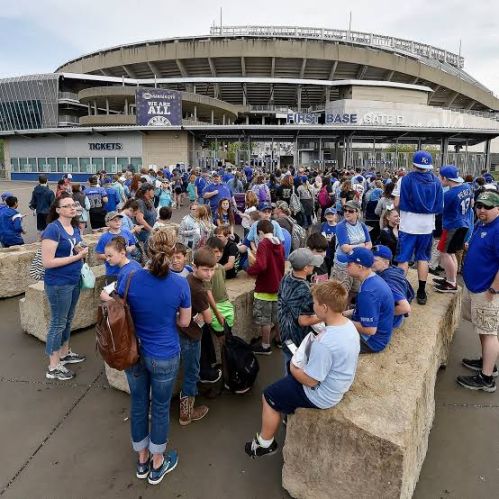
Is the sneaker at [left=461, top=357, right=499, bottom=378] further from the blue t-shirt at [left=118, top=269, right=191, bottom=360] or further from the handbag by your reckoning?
the handbag

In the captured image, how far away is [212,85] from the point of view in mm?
47750

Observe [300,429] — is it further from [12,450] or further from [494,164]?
[494,164]

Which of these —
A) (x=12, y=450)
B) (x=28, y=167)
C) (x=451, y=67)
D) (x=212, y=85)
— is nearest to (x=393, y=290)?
(x=12, y=450)

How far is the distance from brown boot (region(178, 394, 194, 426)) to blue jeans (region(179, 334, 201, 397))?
2.3 inches

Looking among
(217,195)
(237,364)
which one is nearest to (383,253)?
(237,364)

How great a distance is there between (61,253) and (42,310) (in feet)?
5.04

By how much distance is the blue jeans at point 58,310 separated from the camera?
4.12m

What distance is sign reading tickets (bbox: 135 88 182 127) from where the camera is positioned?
2667 cm

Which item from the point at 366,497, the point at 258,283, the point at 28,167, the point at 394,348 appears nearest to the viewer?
the point at 366,497

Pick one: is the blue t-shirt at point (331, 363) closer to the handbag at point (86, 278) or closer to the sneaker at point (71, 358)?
the handbag at point (86, 278)

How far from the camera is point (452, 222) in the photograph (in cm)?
550

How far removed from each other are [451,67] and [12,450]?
80764mm

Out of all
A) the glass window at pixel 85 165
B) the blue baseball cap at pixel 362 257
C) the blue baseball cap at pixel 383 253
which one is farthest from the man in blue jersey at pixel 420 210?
the glass window at pixel 85 165

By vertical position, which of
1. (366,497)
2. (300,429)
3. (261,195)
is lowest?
(366,497)
